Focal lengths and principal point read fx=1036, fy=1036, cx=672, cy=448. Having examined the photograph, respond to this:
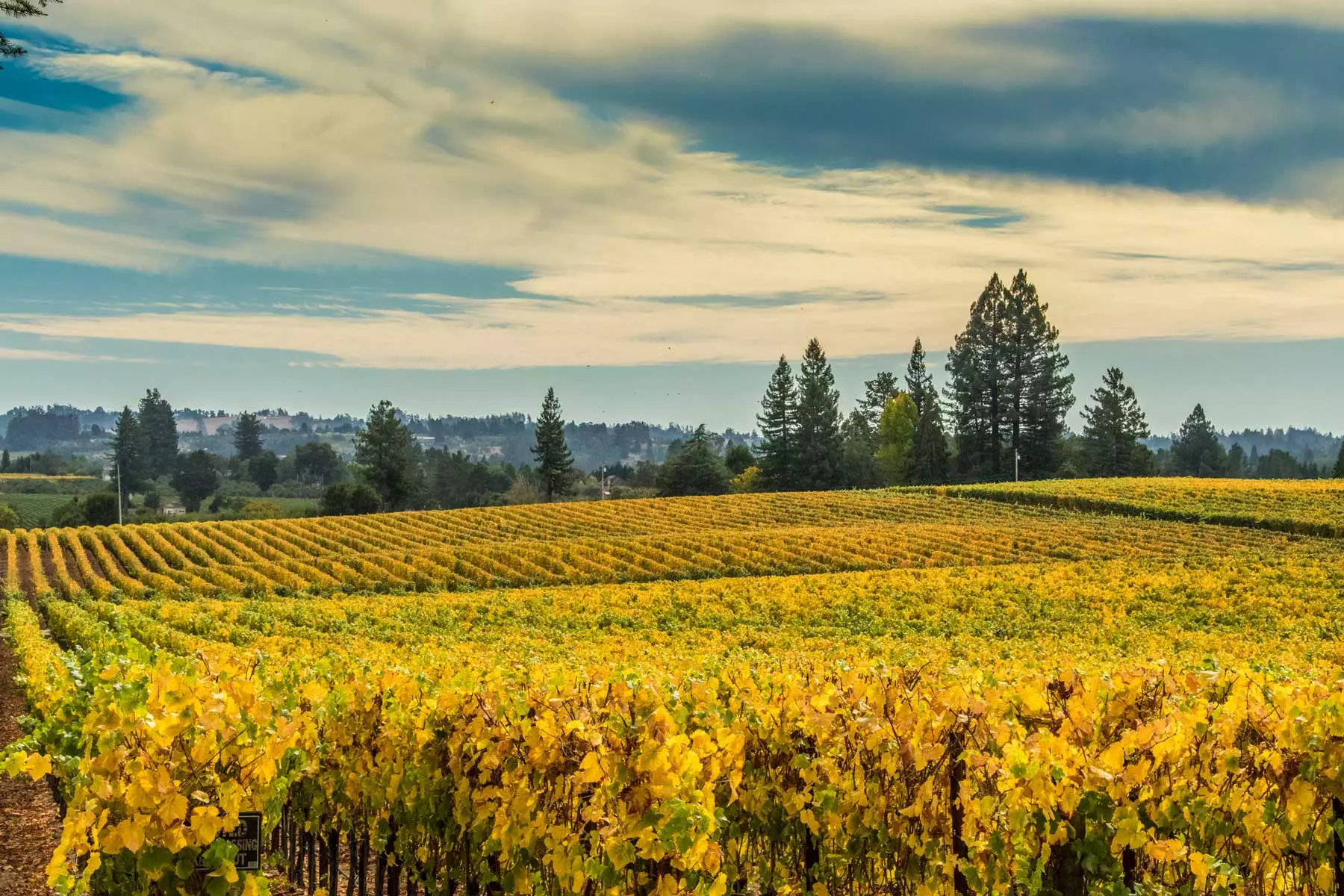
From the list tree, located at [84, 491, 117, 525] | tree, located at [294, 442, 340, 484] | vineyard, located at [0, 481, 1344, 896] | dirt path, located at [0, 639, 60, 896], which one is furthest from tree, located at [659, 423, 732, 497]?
tree, located at [294, 442, 340, 484]

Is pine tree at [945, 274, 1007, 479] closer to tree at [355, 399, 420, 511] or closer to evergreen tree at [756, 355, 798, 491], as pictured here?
evergreen tree at [756, 355, 798, 491]

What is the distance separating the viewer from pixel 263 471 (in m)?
179

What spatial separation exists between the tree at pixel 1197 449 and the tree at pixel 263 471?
14127 centimetres

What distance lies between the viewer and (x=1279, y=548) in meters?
48.1

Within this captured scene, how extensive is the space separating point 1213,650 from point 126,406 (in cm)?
17644

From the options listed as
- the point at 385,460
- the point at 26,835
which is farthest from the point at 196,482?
the point at 26,835

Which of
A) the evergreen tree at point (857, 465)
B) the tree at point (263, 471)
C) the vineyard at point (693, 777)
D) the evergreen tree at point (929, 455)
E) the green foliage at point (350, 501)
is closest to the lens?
the vineyard at point (693, 777)

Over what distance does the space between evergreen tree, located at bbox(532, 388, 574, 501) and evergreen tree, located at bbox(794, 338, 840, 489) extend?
79.8 feet

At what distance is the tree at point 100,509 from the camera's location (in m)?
104

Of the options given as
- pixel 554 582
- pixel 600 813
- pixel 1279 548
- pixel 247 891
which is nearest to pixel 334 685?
pixel 247 891

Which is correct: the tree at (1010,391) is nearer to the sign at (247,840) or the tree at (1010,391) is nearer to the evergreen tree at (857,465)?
the evergreen tree at (857,465)

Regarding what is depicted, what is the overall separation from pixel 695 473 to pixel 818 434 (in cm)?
1352

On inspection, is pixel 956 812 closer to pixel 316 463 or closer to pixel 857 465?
pixel 857 465

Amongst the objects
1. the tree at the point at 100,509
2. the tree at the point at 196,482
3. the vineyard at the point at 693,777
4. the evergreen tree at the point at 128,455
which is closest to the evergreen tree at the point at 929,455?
the tree at the point at 100,509
